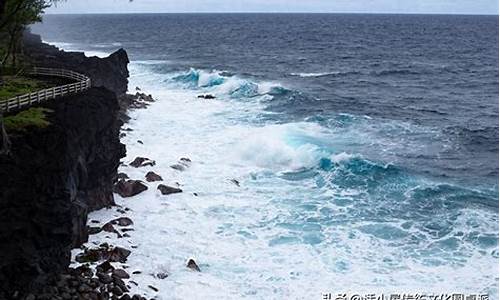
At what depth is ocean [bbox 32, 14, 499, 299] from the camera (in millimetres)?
23281

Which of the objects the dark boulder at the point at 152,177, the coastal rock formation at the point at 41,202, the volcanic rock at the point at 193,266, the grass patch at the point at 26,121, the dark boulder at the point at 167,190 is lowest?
the volcanic rock at the point at 193,266

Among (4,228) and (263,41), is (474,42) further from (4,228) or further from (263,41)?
(4,228)

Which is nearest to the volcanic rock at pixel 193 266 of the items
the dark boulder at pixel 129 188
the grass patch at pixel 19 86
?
the dark boulder at pixel 129 188

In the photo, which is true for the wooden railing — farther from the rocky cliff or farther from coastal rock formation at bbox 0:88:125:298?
coastal rock formation at bbox 0:88:125:298

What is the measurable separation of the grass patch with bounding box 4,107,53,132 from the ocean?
651cm

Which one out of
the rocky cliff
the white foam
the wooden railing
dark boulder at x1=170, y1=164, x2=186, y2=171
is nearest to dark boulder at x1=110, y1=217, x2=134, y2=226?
the white foam

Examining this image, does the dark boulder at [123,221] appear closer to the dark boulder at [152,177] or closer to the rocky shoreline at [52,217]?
the rocky shoreline at [52,217]

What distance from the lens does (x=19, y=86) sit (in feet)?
111

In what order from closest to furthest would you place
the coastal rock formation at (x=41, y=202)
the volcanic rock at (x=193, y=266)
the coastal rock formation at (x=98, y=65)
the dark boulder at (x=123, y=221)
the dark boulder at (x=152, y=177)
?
the coastal rock formation at (x=41, y=202)
the volcanic rock at (x=193, y=266)
the dark boulder at (x=123, y=221)
the dark boulder at (x=152, y=177)
the coastal rock formation at (x=98, y=65)

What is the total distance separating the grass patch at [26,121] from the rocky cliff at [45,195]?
0.29 metres

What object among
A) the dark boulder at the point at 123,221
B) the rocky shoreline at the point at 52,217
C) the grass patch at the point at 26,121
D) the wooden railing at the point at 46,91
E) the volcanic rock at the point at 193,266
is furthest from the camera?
the dark boulder at the point at 123,221

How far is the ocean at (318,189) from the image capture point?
23281 millimetres

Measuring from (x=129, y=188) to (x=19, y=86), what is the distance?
9562mm

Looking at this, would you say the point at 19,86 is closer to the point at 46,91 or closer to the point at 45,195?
the point at 46,91
